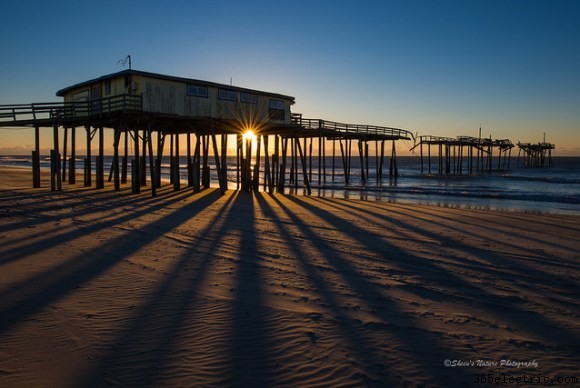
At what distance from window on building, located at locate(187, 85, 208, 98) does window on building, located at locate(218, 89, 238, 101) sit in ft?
3.34

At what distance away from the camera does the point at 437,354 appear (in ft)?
14.3

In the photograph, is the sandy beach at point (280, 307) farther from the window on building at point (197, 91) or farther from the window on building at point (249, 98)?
the window on building at point (249, 98)

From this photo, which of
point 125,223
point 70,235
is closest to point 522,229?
point 125,223

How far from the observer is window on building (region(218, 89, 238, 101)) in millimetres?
23391

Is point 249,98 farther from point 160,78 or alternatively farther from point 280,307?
point 280,307

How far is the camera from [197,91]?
73.0 ft

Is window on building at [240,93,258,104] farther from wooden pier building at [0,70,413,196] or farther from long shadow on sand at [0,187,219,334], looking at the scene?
long shadow on sand at [0,187,219,334]

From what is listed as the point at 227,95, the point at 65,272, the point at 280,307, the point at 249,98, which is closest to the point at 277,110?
the point at 249,98

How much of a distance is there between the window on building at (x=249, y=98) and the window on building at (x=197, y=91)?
2617 mm

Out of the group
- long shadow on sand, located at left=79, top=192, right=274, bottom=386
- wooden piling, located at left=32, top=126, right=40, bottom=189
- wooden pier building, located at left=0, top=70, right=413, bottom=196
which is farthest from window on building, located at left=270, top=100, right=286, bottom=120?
long shadow on sand, located at left=79, top=192, right=274, bottom=386

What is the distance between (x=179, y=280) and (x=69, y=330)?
210 centimetres

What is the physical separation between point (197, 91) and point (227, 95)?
6.53 ft

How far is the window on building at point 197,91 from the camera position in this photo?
2193 centimetres

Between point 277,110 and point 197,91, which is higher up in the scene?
point 197,91
